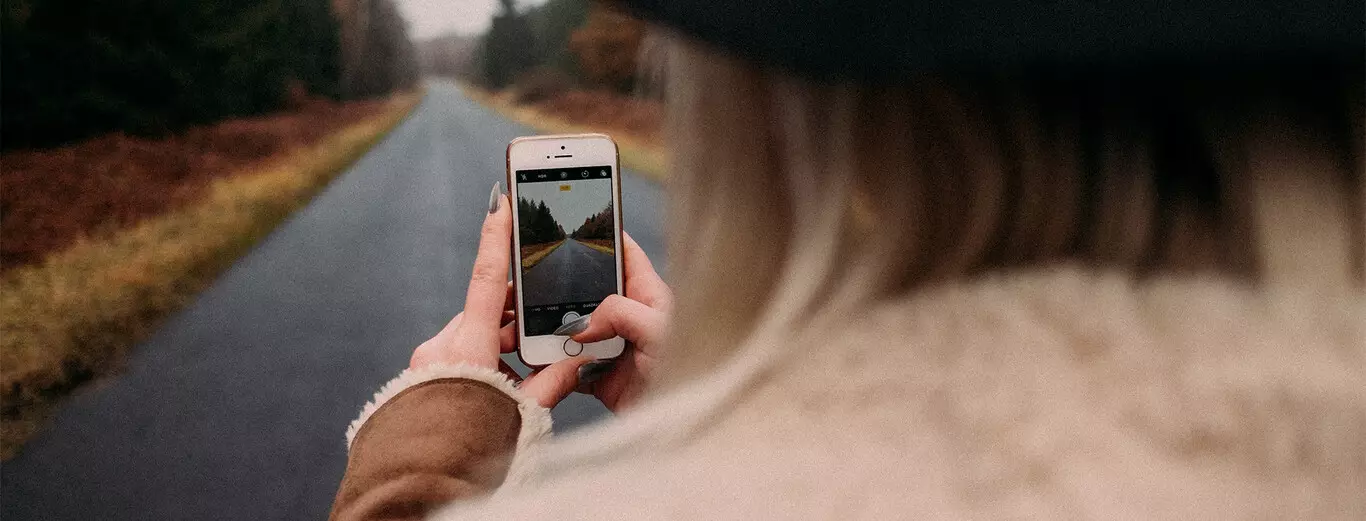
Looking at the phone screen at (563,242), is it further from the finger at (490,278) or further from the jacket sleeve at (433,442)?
the jacket sleeve at (433,442)

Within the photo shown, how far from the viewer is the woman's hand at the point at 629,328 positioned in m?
0.67

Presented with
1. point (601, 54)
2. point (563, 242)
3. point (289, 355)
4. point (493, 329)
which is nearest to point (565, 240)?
point (563, 242)

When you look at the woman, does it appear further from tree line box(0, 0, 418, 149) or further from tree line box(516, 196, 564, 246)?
tree line box(0, 0, 418, 149)

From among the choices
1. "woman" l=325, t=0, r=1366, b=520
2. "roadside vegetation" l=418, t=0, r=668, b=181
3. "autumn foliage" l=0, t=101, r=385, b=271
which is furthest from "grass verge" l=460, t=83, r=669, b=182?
"woman" l=325, t=0, r=1366, b=520

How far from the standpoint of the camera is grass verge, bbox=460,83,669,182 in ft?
2.33

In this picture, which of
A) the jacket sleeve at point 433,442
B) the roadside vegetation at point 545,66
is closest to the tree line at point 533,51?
the roadside vegetation at point 545,66

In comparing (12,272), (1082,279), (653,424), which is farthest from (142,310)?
(1082,279)

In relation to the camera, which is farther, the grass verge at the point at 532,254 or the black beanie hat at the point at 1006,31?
the grass verge at the point at 532,254

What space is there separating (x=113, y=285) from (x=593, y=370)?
50 cm

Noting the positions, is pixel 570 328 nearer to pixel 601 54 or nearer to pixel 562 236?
pixel 562 236

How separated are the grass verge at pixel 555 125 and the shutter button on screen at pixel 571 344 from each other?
139 millimetres

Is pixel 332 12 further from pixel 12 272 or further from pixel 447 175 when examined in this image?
pixel 12 272

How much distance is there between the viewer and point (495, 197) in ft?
2.24

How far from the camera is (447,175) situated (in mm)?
915
